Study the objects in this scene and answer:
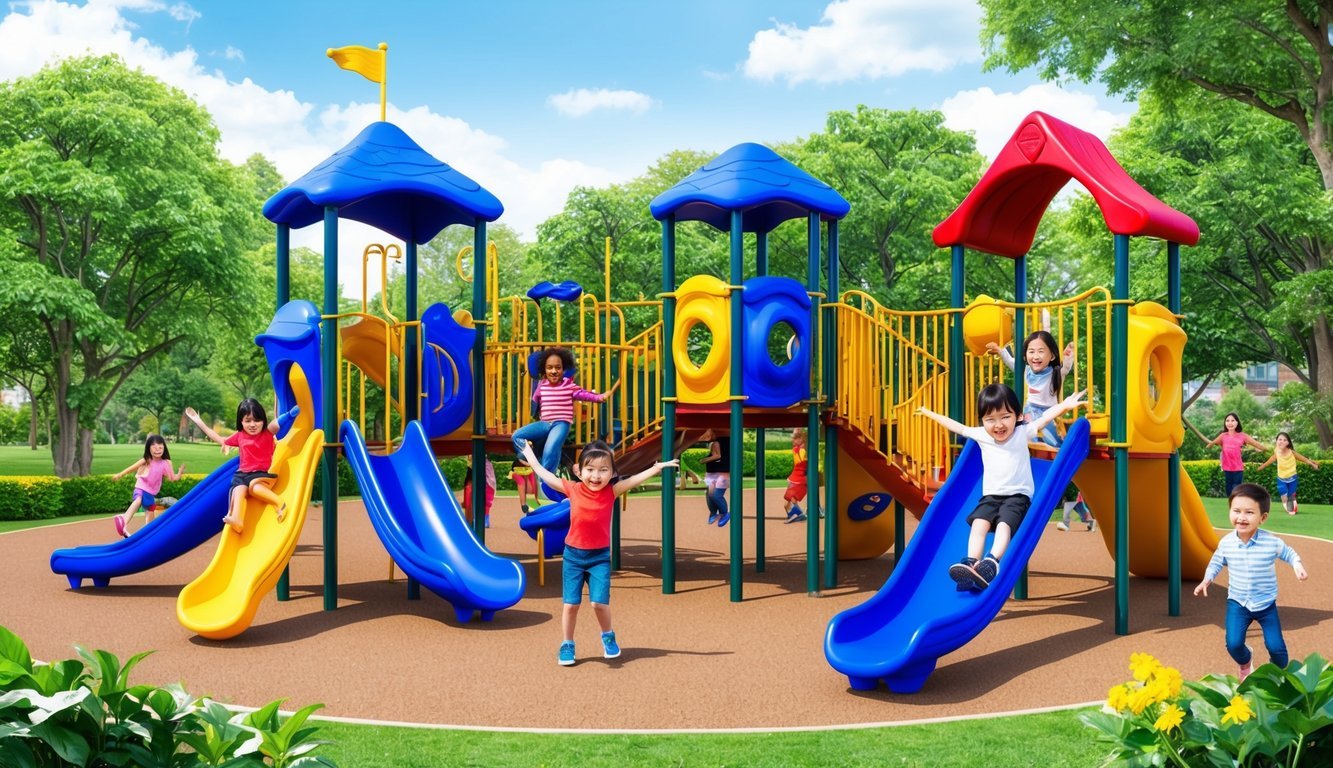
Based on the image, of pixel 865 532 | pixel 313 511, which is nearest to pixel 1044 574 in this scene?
pixel 865 532

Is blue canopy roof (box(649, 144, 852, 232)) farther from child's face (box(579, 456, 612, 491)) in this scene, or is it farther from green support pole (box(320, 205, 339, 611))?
child's face (box(579, 456, 612, 491))

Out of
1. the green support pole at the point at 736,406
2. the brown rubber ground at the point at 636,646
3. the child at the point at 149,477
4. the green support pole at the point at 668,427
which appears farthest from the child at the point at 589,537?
the child at the point at 149,477

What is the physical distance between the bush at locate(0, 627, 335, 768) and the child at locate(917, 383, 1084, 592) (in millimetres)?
5570

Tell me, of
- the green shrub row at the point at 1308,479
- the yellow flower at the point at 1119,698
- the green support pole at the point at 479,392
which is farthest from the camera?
the green shrub row at the point at 1308,479

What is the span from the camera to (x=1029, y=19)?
26.6 m

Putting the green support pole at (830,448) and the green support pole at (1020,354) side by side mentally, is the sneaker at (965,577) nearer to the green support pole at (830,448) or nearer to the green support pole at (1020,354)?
the green support pole at (1020,354)

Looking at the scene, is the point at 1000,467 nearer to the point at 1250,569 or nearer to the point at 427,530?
the point at 1250,569

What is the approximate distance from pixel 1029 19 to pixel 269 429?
21.6 m

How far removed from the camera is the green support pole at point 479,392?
12.4 meters

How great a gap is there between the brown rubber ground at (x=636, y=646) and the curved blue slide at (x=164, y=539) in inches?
10.0

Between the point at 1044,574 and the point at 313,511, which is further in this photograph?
the point at 313,511

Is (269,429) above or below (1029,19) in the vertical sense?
below

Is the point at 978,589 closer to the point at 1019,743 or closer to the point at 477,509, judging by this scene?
the point at 1019,743

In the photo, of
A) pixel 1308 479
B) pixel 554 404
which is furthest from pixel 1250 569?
pixel 1308 479
